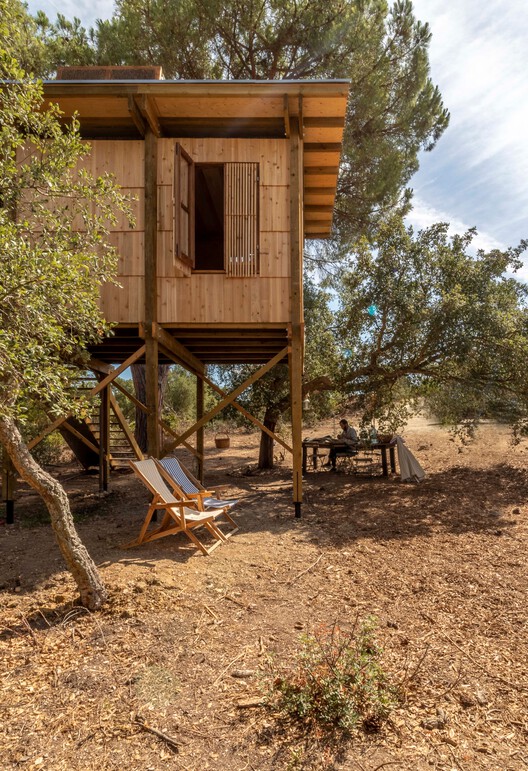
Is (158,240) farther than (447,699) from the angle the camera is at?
Yes

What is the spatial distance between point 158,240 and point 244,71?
25.4ft

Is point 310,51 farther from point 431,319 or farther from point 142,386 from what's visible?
point 142,386

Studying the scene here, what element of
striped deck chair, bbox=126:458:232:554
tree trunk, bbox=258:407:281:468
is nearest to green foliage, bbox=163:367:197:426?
tree trunk, bbox=258:407:281:468

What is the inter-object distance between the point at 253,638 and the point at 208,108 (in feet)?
22.2

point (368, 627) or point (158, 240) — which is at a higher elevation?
point (158, 240)

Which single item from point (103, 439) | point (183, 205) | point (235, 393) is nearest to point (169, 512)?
point (235, 393)

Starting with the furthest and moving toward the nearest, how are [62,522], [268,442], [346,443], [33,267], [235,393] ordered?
[268,442], [346,443], [235,393], [62,522], [33,267]

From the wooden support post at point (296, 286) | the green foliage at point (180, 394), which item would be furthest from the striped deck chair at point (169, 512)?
the green foliage at point (180, 394)

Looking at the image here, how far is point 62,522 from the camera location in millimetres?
4094

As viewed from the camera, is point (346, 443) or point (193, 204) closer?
point (193, 204)

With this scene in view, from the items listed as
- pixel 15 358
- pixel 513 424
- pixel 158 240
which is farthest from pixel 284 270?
pixel 513 424

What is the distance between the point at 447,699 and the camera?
2.95 meters

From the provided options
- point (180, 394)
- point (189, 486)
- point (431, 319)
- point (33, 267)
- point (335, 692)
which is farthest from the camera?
point (180, 394)

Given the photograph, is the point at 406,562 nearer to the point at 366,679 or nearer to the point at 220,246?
the point at 366,679
